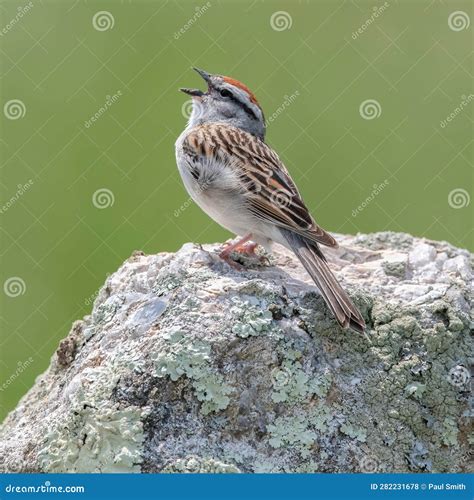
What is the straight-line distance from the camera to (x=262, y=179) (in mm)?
6250

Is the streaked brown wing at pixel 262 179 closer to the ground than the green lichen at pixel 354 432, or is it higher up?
higher up

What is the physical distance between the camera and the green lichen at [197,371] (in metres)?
4.56

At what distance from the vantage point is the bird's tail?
4971 millimetres

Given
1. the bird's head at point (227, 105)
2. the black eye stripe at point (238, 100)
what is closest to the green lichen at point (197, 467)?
the bird's head at point (227, 105)

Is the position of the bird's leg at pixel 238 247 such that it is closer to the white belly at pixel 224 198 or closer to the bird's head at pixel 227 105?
the white belly at pixel 224 198

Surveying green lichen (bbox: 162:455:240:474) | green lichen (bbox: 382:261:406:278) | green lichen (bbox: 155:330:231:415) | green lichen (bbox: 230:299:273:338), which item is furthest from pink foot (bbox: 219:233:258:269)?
green lichen (bbox: 162:455:240:474)

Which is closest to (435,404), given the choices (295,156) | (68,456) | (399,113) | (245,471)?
(245,471)

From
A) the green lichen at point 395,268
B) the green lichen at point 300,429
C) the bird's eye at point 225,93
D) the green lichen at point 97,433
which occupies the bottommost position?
the green lichen at point 97,433

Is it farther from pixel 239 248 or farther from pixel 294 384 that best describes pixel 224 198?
pixel 294 384

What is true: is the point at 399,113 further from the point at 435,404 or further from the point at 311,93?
the point at 435,404

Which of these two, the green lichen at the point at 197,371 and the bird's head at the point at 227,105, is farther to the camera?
the bird's head at the point at 227,105

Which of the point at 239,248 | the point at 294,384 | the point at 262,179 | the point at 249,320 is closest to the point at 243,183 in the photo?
the point at 262,179

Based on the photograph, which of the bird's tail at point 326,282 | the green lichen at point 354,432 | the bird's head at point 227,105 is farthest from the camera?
the bird's head at point 227,105

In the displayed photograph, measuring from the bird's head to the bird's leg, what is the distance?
4.61 feet
